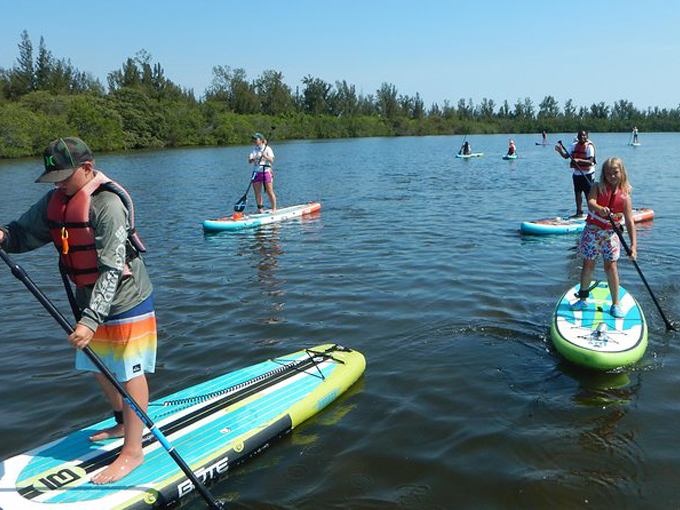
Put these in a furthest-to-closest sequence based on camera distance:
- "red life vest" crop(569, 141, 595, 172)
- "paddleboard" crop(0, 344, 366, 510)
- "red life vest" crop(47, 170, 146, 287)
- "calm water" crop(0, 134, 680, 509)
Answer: "red life vest" crop(569, 141, 595, 172), "calm water" crop(0, 134, 680, 509), "paddleboard" crop(0, 344, 366, 510), "red life vest" crop(47, 170, 146, 287)

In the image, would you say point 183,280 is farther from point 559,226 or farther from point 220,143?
point 220,143

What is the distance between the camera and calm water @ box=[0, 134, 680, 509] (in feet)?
13.1

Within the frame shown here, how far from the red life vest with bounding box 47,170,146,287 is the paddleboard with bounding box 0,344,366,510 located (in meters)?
1.34

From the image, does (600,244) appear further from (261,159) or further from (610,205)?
(261,159)

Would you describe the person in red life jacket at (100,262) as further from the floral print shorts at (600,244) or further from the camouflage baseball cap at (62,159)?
the floral print shorts at (600,244)

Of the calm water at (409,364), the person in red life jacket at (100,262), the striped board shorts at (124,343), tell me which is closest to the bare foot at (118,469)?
the person in red life jacket at (100,262)

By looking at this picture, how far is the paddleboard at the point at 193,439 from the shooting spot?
354cm

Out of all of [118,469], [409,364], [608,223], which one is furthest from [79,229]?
[608,223]

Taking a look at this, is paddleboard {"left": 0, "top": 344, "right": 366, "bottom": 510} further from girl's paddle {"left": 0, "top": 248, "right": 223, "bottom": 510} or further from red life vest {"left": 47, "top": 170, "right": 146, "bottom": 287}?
red life vest {"left": 47, "top": 170, "right": 146, "bottom": 287}

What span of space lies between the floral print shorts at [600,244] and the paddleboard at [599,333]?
582 mm

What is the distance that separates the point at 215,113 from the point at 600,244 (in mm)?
80932

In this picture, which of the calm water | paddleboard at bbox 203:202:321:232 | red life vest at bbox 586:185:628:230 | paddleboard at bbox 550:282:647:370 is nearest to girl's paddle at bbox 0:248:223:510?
the calm water

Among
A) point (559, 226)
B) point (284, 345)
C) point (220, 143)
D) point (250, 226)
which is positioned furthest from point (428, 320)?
point (220, 143)

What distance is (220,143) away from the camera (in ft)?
255
